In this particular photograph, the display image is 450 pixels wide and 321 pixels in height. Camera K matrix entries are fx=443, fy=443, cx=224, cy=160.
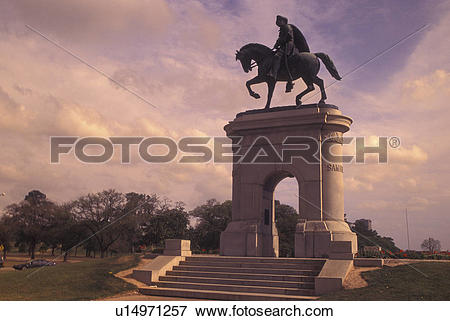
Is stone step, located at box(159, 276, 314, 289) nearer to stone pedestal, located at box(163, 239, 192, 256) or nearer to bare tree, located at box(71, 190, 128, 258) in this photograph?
stone pedestal, located at box(163, 239, 192, 256)

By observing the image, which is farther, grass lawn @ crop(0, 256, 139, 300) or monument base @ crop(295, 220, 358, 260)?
monument base @ crop(295, 220, 358, 260)

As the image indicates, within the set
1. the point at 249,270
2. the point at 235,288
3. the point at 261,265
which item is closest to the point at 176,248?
the point at 249,270

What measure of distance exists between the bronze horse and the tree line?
98.3ft

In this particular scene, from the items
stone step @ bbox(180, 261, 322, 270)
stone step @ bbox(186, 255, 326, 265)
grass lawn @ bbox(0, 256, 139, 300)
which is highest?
stone step @ bbox(186, 255, 326, 265)

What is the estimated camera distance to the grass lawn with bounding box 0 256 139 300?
17014mm

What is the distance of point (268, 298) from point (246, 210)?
31.2 ft

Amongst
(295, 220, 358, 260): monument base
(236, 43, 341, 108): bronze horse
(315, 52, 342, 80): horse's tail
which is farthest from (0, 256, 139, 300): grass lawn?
(315, 52, 342, 80): horse's tail

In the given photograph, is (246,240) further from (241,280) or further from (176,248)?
(241,280)

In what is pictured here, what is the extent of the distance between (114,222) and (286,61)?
35853 mm

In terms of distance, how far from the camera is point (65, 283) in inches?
730

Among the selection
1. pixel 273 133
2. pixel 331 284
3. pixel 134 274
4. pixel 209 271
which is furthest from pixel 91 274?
pixel 273 133

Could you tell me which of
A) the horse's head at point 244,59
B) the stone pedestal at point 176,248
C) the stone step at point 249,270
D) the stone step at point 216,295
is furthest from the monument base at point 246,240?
the horse's head at point 244,59

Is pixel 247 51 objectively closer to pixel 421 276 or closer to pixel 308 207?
pixel 308 207

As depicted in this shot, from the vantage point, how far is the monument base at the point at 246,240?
80.8ft
